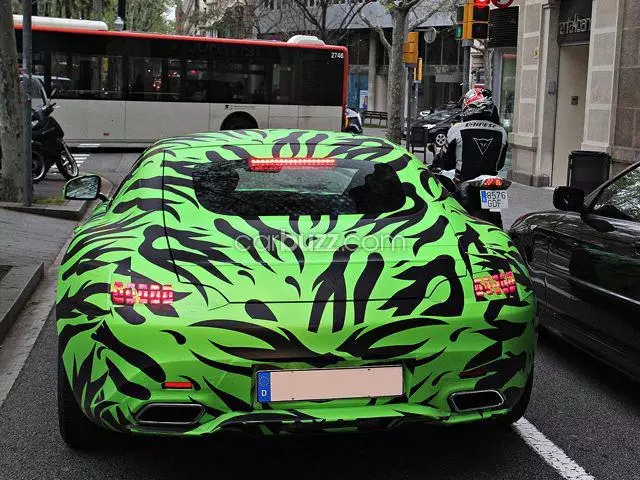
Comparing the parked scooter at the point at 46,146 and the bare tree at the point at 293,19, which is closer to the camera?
the parked scooter at the point at 46,146

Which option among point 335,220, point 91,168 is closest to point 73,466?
point 335,220

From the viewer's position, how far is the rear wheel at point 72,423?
3863mm

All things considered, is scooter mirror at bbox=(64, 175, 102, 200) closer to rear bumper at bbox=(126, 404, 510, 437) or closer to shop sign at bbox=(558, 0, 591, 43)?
rear bumper at bbox=(126, 404, 510, 437)

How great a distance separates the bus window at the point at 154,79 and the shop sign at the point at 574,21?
438 inches

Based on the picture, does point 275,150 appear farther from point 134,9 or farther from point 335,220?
point 134,9

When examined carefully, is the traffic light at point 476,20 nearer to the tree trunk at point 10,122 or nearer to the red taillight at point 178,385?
the tree trunk at point 10,122

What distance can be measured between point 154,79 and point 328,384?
72.5 ft

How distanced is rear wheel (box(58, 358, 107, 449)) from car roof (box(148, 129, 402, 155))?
126 cm

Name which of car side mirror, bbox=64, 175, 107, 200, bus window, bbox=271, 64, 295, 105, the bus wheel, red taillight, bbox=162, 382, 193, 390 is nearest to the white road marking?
red taillight, bbox=162, 382, 193, 390

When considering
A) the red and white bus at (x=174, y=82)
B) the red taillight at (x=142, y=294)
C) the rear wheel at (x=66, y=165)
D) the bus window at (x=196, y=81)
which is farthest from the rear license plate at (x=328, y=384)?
the bus window at (x=196, y=81)

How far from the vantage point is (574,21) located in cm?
1683

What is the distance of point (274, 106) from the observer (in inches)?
1013

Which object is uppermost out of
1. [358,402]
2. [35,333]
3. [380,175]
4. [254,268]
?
[380,175]

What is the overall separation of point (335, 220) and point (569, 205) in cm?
211
